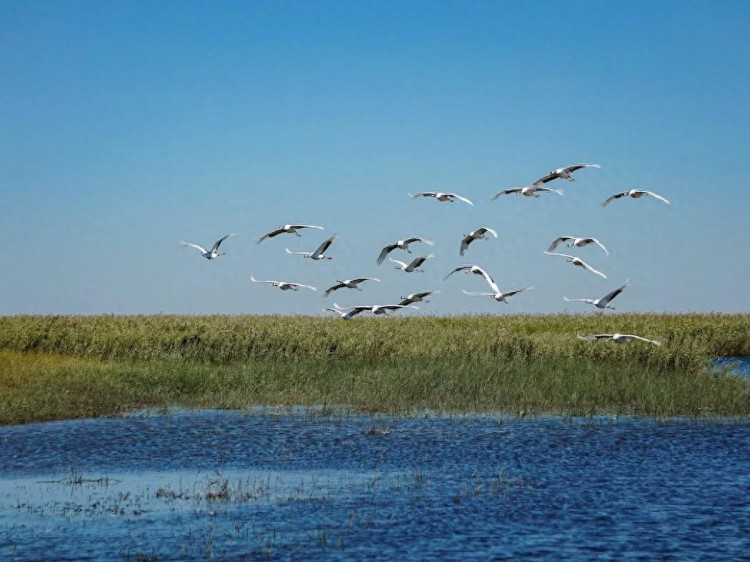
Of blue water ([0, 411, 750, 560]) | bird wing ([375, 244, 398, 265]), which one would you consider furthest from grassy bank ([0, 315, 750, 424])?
bird wing ([375, 244, 398, 265])

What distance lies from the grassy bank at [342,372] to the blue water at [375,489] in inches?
85.2

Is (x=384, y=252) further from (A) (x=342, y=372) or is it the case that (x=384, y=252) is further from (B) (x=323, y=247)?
(A) (x=342, y=372)

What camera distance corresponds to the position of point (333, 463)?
18.2m

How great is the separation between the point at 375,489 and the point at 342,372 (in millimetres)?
14054

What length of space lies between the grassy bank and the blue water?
85.2 inches

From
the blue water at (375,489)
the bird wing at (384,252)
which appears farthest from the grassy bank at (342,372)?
the bird wing at (384,252)

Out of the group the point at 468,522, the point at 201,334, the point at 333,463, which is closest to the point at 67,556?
the point at 468,522

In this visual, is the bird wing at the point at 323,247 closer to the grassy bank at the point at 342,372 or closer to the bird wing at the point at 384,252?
the bird wing at the point at 384,252

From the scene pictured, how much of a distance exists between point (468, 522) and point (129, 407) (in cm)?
1409

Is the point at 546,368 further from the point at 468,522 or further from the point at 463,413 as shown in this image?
the point at 468,522

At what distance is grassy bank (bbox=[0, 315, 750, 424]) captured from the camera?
2544cm

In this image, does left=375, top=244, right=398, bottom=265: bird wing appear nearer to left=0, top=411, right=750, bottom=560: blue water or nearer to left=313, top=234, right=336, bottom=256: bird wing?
left=313, top=234, right=336, bottom=256: bird wing

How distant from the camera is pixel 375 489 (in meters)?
15.8

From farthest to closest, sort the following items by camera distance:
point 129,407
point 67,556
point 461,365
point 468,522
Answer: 1. point 461,365
2. point 129,407
3. point 468,522
4. point 67,556
